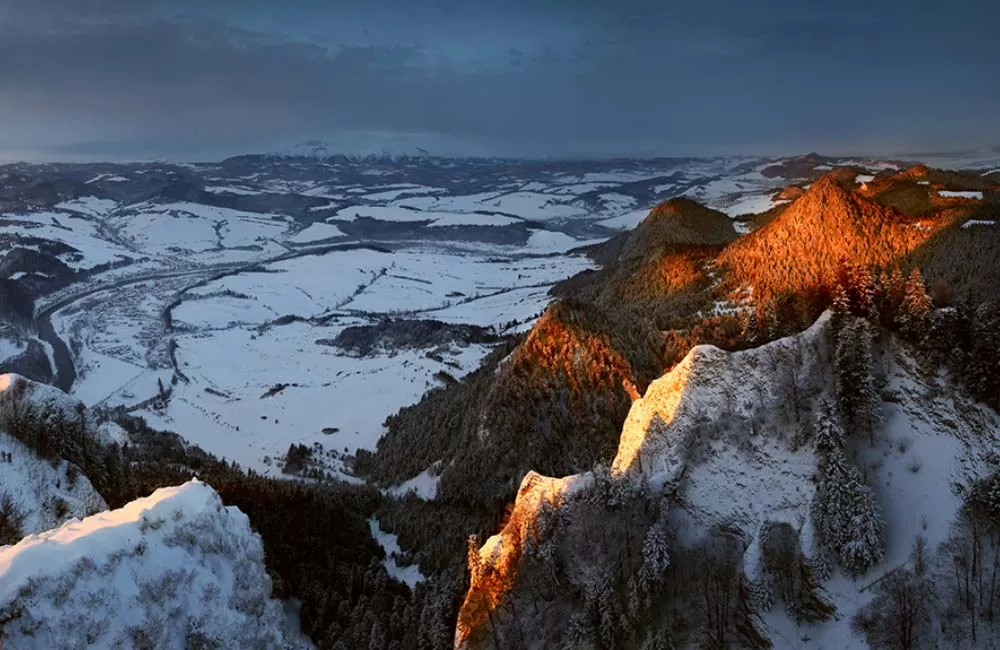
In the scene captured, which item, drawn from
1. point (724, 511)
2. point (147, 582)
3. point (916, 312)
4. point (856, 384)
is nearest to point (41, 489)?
point (147, 582)

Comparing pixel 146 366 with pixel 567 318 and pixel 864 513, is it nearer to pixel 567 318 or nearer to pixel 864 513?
pixel 567 318

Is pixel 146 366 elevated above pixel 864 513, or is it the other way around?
pixel 864 513

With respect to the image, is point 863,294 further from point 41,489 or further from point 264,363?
point 264,363

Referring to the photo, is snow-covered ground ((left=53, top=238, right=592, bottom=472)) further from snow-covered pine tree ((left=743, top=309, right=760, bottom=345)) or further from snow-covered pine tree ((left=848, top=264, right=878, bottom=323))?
snow-covered pine tree ((left=848, top=264, right=878, bottom=323))

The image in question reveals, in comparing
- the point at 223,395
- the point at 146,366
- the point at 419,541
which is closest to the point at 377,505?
the point at 419,541

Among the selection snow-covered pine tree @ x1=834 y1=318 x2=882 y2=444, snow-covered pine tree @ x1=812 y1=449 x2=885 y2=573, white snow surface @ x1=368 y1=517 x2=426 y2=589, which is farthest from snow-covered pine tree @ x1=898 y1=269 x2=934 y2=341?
white snow surface @ x1=368 y1=517 x2=426 y2=589

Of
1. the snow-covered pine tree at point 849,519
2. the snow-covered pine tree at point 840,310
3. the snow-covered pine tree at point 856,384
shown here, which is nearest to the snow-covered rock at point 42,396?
the snow-covered pine tree at point 849,519

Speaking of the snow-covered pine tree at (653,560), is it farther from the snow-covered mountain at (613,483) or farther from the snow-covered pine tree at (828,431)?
the snow-covered pine tree at (828,431)
